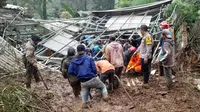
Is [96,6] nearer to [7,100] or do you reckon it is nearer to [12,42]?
[12,42]

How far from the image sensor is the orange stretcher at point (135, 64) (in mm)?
8203

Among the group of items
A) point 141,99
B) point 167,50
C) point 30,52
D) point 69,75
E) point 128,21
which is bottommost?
point 141,99

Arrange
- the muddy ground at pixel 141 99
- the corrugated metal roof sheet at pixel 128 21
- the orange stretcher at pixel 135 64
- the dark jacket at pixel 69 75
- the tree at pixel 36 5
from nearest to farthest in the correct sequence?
the muddy ground at pixel 141 99 → the dark jacket at pixel 69 75 → the orange stretcher at pixel 135 64 → the corrugated metal roof sheet at pixel 128 21 → the tree at pixel 36 5

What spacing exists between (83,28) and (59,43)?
1.90 m

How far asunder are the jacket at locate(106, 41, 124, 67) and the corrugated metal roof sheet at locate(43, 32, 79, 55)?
4.68 m

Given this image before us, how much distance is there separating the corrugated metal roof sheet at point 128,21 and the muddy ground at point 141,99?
191 inches

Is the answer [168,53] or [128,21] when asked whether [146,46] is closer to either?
[168,53]

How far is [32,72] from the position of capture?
312 inches

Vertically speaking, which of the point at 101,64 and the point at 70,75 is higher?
the point at 101,64

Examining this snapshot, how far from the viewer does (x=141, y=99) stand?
6.18 m

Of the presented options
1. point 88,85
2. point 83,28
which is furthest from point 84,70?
point 83,28

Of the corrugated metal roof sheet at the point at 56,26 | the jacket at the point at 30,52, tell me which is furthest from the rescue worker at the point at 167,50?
the corrugated metal roof sheet at the point at 56,26

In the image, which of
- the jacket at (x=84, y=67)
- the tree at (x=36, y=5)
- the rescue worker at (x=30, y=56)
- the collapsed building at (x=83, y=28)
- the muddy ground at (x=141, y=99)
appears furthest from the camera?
the tree at (x=36, y=5)

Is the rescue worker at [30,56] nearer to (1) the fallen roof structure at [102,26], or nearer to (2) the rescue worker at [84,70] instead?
(2) the rescue worker at [84,70]
